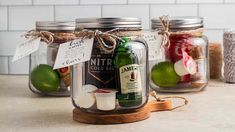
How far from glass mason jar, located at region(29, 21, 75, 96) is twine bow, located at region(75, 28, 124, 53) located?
222 millimetres

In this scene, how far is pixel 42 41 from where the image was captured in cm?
106

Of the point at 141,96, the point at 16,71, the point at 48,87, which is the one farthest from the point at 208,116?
the point at 16,71

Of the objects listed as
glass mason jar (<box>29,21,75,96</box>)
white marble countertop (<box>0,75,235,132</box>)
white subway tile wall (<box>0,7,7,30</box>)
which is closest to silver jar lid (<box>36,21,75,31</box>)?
glass mason jar (<box>29,21,75,96</box>)

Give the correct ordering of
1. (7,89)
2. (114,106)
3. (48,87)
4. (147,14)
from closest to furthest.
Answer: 1. (114,106)
2. (48,87)
3. (7,89)
4. (147,14)

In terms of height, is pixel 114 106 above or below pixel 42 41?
below

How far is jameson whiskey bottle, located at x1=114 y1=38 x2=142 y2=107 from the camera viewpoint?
0.80 metres

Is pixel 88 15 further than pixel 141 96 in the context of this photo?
Yes

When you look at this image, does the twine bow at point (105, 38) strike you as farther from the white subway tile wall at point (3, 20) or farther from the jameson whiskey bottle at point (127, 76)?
the white subway tile wall at point (3, 20)

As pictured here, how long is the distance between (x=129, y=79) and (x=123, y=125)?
0.08m

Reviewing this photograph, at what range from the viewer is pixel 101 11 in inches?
54.1

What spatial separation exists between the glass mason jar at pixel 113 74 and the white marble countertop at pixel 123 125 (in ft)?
0.13

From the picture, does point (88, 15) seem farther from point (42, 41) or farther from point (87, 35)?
point (87, 35)

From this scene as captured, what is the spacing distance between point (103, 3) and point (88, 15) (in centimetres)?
6

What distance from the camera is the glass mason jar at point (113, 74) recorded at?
80cm
